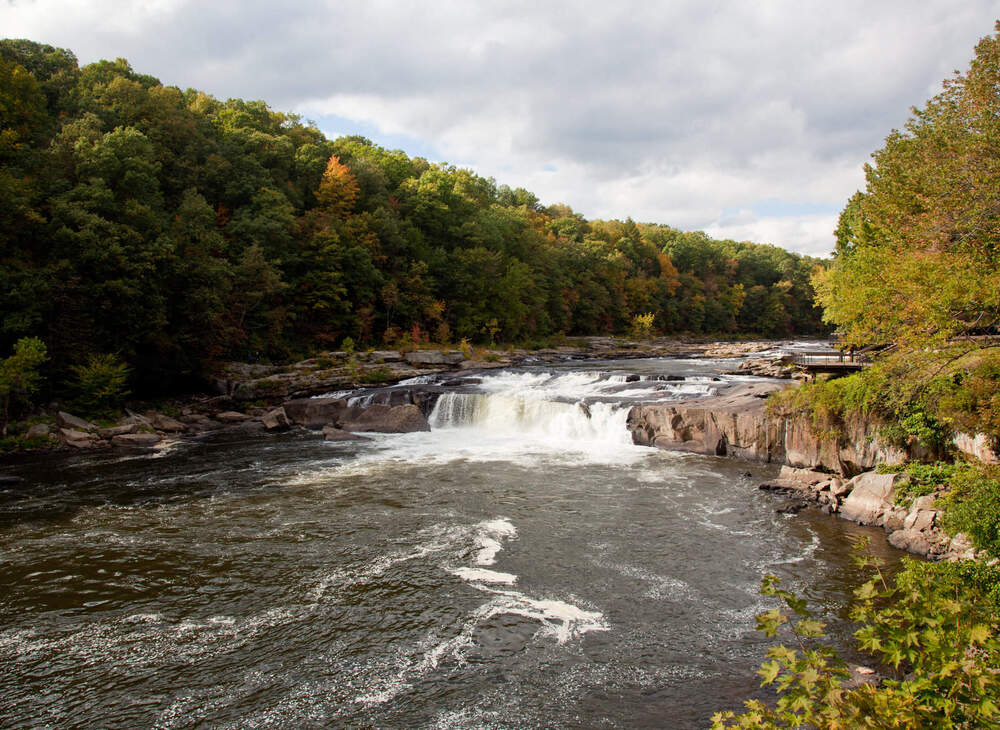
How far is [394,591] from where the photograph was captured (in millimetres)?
9891

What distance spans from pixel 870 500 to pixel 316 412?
21.7 meters

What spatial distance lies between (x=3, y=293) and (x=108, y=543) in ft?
49.5

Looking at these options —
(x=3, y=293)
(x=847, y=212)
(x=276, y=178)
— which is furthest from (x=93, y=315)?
(x=847, y=212)

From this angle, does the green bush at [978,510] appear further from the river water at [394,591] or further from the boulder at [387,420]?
the boulder at [387,420]

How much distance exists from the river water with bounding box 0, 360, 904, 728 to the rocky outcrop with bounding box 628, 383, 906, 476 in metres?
1.29

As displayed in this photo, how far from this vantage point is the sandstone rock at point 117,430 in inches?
858

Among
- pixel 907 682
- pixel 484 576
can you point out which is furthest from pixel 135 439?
pixel 907 682

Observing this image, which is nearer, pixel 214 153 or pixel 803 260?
pixel 214 153

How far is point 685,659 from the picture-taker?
7938 mm

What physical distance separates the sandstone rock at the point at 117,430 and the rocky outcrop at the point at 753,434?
63.7 feet

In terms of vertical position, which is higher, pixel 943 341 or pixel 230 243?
pixel 230 243

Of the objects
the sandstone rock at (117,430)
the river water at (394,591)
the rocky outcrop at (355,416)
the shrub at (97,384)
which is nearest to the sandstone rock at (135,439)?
the sandstone rock at (117,430)

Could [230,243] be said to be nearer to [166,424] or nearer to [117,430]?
[166,424]

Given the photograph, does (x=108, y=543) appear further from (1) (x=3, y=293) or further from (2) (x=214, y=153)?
(2) (x=214, y=153)
